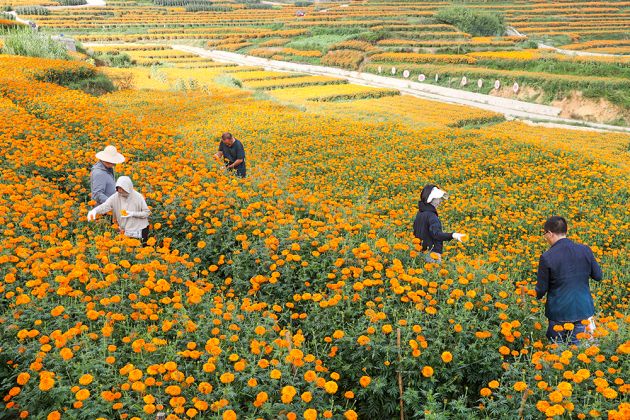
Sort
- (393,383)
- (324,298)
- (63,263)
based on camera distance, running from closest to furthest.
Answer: (393,383) → (63,263) → (324,298)

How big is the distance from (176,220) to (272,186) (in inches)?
56.0

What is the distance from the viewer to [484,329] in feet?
12.5

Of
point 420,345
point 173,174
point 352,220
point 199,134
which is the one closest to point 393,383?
point 420,345

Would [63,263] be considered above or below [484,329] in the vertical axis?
above

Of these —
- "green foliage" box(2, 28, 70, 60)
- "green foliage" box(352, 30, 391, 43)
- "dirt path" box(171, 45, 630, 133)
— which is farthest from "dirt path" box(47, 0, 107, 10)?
"green foliage" box(2, 28, 70, 60)

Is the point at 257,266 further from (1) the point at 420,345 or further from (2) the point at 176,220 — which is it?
(1) the point at 420,345

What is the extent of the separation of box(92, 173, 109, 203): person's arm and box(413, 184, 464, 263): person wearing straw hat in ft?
12.9

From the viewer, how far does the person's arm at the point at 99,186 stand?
19.5ft

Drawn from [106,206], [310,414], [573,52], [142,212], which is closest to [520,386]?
[310,414]

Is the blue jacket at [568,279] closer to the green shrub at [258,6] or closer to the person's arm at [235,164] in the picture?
the person's arm at [235,164]

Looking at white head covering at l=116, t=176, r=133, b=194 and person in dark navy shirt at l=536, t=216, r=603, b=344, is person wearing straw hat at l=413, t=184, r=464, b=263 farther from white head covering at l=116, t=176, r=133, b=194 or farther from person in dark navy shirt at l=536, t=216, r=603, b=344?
white head covering at l=116, t=176, r=133, b=194

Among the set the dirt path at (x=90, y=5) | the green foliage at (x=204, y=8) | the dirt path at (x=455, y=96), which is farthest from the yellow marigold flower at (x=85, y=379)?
the green foliage at (x=204, y=8)

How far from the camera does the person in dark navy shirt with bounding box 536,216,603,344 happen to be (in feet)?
13.7

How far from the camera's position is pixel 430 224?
555 cm
